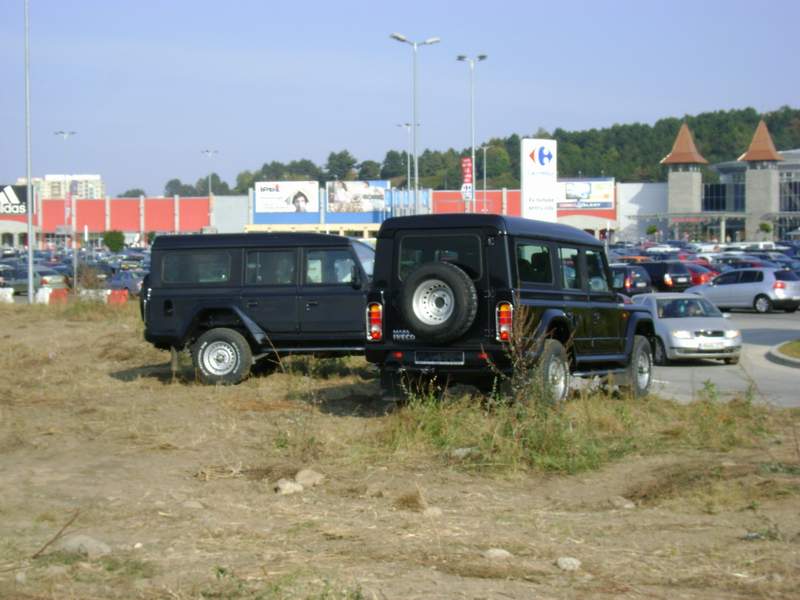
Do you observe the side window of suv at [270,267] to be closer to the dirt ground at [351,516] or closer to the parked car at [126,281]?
the dirt ground at [351,516]

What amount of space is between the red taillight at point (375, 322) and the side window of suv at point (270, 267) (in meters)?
3.95

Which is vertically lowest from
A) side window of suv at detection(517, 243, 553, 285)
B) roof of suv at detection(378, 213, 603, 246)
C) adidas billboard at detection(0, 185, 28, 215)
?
side window of suv at detection(517, 243, 553, 285)

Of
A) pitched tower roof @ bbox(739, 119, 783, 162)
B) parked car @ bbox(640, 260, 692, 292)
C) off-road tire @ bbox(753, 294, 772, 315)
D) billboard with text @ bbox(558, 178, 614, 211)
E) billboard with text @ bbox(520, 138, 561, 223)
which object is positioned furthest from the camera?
pitched tower roof @ bbox(739, 119, 783, 162)

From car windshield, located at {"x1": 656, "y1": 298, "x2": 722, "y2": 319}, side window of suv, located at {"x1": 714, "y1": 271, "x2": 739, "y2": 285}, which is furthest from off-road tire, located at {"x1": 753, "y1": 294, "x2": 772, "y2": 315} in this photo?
car windshield, located at {"x1": 656, "y1": 298, "x2": 722, "y2": 319}

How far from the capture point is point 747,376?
12312mm

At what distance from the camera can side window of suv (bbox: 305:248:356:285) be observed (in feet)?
52.9

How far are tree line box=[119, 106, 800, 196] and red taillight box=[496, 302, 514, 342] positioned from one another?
379 feet

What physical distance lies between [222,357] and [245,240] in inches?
68.1

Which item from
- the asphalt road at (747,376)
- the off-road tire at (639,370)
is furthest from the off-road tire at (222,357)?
the asphalt road at (747,376)

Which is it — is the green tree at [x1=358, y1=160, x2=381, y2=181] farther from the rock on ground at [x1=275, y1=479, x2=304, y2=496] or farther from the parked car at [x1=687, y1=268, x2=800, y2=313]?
the rock on ground at [x1=275, y1=479, x2=304, y2=496]

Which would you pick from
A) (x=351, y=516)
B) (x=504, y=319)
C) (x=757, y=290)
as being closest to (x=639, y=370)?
(x=504, y=319)

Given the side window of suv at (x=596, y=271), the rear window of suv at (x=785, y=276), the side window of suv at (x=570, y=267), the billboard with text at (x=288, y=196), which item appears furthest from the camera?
the billboard with text at (x=288, y=196)

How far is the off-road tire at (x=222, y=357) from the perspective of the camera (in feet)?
52.7

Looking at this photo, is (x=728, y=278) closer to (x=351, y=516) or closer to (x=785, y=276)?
(x=785, y=276)
